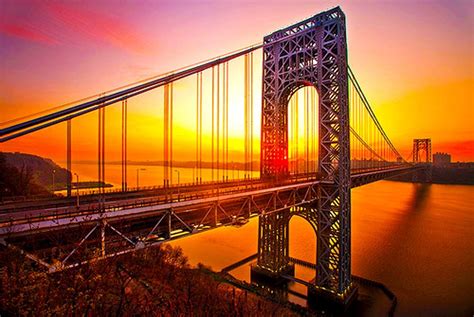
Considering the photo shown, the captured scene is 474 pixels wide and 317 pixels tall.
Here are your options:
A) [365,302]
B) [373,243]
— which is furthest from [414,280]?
[373,243]

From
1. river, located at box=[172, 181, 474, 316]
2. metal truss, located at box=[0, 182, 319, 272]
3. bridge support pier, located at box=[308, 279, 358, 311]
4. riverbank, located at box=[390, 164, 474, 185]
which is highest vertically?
metal truss, located at box=[0, 182, 319, 272]

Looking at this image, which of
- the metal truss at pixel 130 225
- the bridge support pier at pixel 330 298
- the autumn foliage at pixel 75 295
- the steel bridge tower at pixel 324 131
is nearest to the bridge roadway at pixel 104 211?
the metal truss at pixel 130 225

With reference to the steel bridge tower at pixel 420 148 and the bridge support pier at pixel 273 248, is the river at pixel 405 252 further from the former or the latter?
the steel bridge tower at pixel 420 148

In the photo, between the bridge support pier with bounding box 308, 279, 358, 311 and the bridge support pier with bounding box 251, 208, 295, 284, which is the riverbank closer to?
the bridge support pier with bounding box 308, 279, 358, 311

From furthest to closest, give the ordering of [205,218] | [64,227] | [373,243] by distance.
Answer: [373,243], [205,218], [64,227]

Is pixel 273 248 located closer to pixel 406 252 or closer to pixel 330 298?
pixel 330 298

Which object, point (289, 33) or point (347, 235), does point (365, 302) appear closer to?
point (347, 235)

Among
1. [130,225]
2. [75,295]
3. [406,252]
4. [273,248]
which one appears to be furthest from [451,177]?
[75,295]

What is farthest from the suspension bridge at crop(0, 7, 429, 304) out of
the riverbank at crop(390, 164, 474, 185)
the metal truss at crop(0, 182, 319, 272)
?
the riverbank at crop(390, 164, 474, 185)
